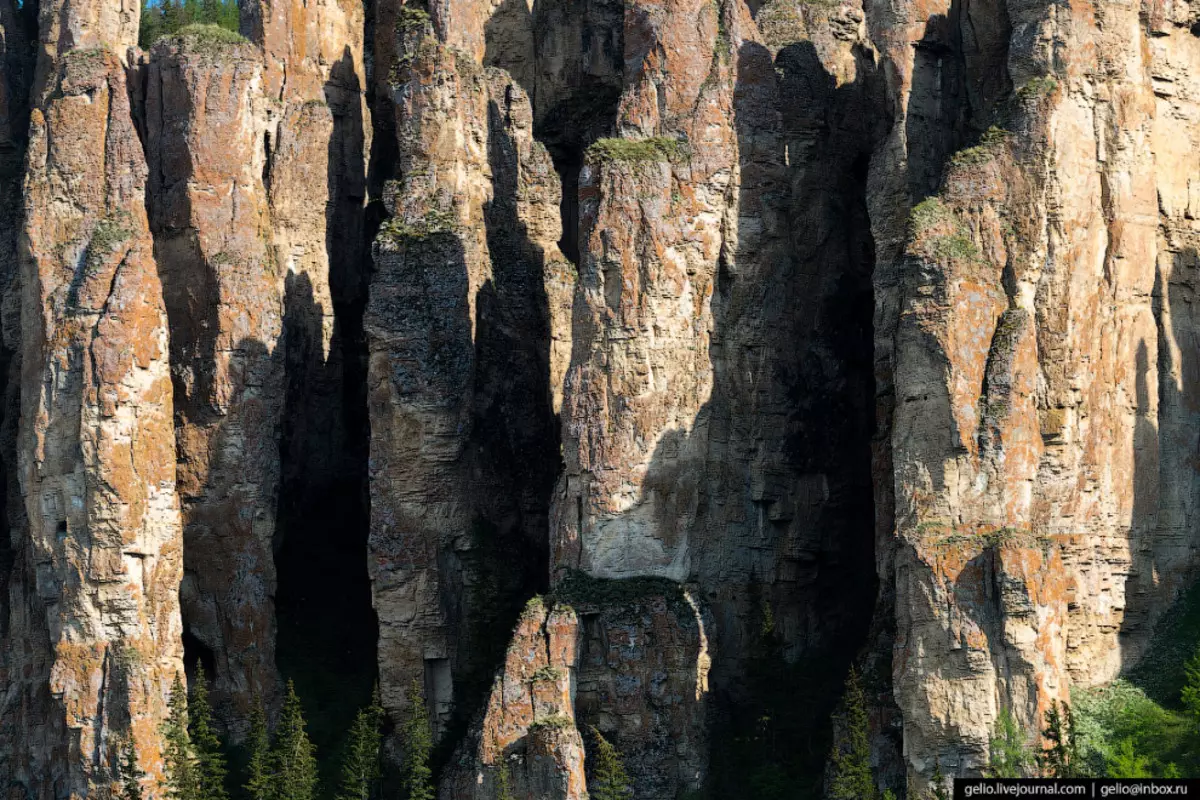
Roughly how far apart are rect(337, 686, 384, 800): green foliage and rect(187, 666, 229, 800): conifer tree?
324 centimetres

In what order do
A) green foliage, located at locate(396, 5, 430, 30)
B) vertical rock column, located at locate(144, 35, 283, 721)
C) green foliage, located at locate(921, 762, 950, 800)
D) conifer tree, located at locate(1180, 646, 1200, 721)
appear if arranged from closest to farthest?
conifer tree, located at locate(1180, 646, 1200, 721)
green foliage, located at locate(921, 762, 950, 800)
vertical rock column, located at locate(144, 35, 283, 721)
green foliage, located at locate(396, 5, 430, 30)

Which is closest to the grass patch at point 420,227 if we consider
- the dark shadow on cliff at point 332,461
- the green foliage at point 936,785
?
the dark shadow on cliff at point 332,461

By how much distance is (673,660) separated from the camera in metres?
76.2

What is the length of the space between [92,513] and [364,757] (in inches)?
387

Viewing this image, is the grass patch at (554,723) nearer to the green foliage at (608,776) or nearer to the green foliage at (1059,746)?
the green foliage at (608,776)

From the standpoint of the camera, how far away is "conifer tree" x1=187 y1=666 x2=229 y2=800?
76.7 meters

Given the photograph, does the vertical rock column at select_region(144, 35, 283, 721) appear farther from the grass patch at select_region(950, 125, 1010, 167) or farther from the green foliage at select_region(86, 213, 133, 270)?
the grass patch at select_region(950, 125, 1010, 167)

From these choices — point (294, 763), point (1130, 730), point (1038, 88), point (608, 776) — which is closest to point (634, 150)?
point (1038, 88)

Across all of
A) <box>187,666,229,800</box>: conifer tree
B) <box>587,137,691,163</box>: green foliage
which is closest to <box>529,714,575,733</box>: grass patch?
<box>187,666,229,800</box>: conifer tree

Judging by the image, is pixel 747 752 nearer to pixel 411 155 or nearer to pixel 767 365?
pixel 767 365

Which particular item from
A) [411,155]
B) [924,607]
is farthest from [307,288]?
[924,607]

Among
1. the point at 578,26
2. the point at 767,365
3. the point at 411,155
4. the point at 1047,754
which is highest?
the point at 578,26

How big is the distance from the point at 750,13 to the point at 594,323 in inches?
597

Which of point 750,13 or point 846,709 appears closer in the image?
point 846,709
